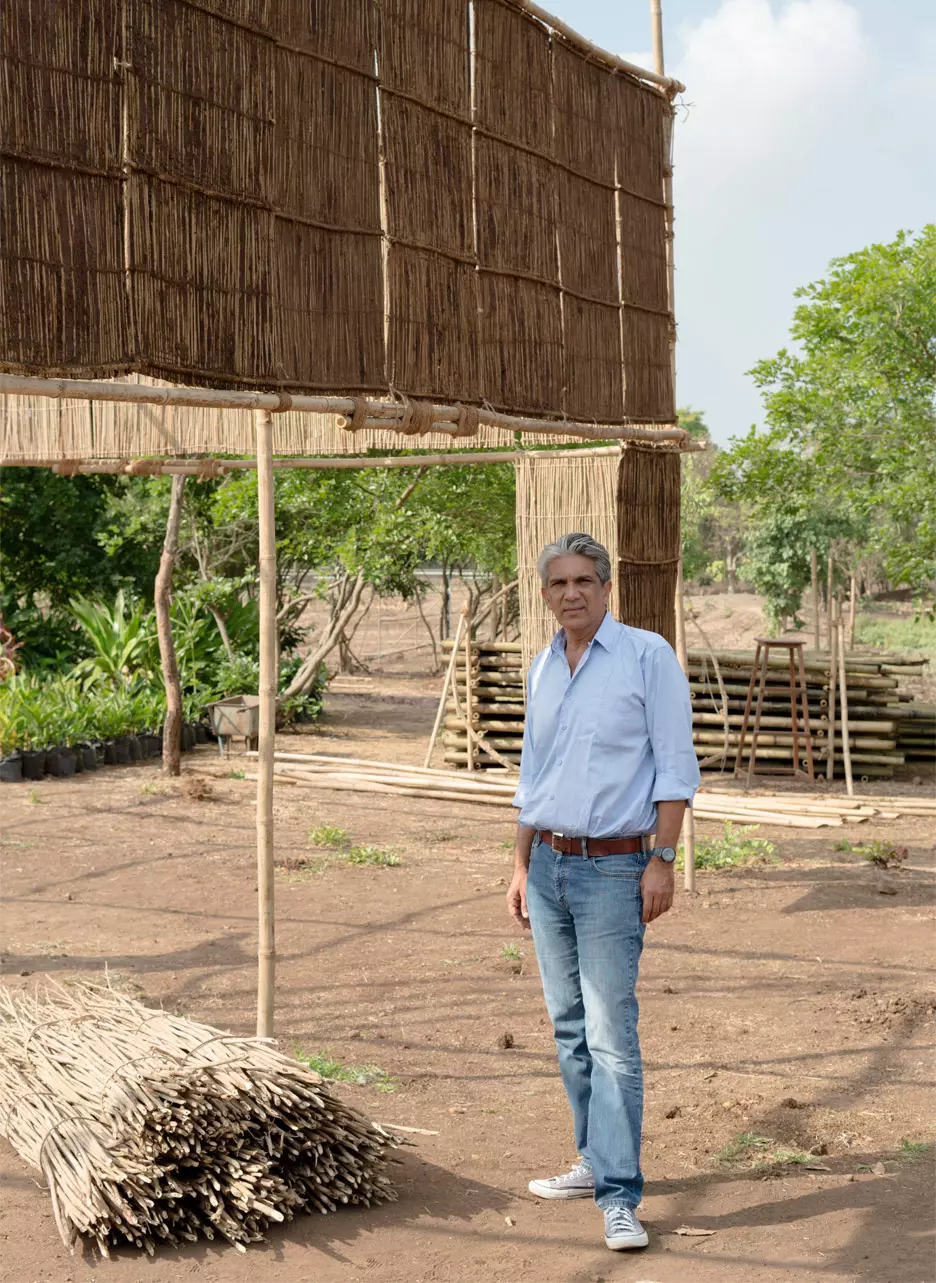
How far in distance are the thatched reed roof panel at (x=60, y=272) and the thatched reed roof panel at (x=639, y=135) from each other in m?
3.43

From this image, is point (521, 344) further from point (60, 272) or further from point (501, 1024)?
point (501, 1024)

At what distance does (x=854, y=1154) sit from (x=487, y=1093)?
3.83 feet

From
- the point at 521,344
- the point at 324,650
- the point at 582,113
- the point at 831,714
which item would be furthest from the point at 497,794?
the point at 582,113

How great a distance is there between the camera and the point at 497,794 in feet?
33.0

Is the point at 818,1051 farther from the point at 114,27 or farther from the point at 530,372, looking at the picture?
the point at 114,27

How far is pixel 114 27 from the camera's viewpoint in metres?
3.44

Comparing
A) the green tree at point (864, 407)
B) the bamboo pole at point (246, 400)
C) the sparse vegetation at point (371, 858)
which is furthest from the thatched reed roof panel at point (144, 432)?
the green tree at point (864, 407)

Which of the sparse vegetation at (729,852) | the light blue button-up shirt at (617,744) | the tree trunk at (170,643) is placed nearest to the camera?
the light blue button-up shirt at (617,744)

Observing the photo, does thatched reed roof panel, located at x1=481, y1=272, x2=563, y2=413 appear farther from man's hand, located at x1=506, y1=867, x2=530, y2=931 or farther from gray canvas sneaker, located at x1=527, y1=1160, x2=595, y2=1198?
gray canvas sneaker, located at x1=527, y1=1160, x2=595, y2=1198

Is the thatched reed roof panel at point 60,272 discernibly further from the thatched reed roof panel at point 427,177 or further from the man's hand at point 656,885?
the man's hand at point 656,885

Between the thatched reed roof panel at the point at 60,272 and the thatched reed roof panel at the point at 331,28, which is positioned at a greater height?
the thatched reed roof panel at the point at 331,28

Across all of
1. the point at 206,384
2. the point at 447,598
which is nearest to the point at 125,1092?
the point at 206,384

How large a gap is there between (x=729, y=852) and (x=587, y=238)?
12.4ft

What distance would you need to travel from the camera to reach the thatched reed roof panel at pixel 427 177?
14.9 ft
